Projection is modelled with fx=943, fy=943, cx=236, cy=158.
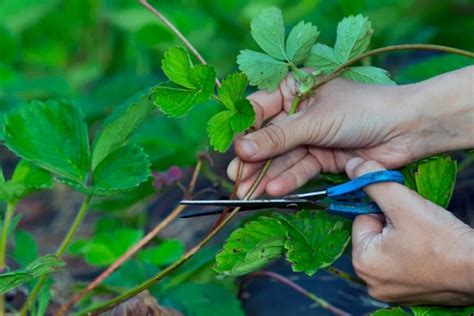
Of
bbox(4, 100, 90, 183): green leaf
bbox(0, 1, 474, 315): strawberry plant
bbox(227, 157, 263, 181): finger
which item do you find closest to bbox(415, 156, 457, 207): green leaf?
bbox(0, 1, 474, 315): strawberry plant

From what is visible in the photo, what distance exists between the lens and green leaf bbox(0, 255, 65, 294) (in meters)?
1.20

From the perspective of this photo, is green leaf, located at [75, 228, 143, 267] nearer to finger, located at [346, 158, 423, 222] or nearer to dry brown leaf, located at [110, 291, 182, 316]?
dry brown leaf, located at [110, 291, 182, 316]

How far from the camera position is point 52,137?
1.44 metres

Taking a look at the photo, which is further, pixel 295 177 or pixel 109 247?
pixel 109 247

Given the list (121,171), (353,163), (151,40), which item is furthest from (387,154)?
(151,40)

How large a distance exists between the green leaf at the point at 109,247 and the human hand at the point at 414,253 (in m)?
0.56

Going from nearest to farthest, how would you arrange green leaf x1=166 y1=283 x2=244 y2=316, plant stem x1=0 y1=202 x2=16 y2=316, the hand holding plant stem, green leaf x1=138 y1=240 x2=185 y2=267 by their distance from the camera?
1. the hand holding plant stem
2. plant stem x1=0 y1=202 x2=16 y2=316
3. green leaf x1=166 y1=283 x2=244 y2=316
4. green leaf x1=138 y1=240 x2=185 y2=267

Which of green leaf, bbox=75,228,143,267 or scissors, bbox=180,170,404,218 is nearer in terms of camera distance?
scissors, bbox=180,170,404,218

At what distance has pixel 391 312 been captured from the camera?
1.25 meters

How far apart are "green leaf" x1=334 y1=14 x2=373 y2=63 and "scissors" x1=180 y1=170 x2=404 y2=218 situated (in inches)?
7.0

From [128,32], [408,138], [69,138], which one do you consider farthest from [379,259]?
[128,32]

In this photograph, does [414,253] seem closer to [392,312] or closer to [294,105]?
[392,312]

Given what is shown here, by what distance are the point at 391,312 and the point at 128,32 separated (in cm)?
184

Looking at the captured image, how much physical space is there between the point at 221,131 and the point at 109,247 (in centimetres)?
56
